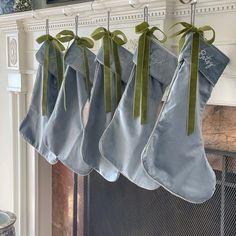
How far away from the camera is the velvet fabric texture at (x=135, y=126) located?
3.91 ft

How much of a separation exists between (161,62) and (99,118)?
0.99ft

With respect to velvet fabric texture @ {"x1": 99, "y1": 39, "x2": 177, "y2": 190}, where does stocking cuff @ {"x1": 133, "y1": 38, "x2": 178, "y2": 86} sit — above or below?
above

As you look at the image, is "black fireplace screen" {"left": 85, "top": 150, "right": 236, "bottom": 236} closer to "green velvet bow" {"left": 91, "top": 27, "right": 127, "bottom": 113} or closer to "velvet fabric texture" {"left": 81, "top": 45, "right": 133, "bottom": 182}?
"velvet fabric texture" {"left": 81, "top": 45, "right": 133, "bottom": 182}

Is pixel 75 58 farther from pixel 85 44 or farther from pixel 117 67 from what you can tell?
pixel 117 67

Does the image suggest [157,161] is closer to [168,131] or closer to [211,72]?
[168,131]

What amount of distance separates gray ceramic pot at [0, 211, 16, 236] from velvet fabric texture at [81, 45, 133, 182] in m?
0.64

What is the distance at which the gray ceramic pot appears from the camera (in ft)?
5.87

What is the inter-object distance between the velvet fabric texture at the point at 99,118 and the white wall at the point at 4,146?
0.82 meters

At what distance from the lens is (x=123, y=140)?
125 cm

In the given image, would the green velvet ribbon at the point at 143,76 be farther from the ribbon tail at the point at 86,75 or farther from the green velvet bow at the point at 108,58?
the ribbon tail at the point at 86,75

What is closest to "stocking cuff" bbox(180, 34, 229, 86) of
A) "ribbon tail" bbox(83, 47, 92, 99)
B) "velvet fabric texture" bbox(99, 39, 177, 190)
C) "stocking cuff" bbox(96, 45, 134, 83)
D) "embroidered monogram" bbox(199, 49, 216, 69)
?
"embroidered monogram" bbox(199, 49, 216, 69)

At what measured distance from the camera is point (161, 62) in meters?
1.19

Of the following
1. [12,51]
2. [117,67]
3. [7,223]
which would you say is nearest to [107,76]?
[117,67]

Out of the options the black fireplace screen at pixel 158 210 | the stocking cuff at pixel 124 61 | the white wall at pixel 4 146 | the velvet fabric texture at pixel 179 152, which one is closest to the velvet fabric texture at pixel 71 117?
the stocking cuff at pixel 124 61
